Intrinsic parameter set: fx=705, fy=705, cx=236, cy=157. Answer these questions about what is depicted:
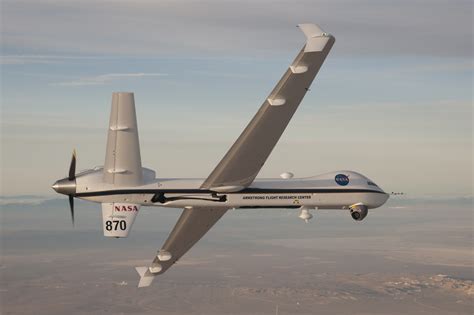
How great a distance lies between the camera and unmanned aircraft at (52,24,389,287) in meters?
43.7

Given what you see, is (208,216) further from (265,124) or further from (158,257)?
(265,124)

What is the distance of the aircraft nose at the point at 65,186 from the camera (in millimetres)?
48406

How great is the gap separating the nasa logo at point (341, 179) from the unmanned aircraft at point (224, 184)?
7 cm

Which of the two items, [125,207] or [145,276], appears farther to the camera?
[145,276]

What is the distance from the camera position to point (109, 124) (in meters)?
45.9

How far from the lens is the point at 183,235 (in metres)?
53.0

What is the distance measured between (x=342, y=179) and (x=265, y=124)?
10566 millimetres

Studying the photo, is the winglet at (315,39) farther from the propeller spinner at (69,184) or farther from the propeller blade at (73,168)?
the propeller spinner at (69,184)

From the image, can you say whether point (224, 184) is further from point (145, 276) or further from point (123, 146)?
point (145, 276)

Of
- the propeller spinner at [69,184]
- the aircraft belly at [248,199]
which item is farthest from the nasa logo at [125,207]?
the propeller spinner at [69,184]

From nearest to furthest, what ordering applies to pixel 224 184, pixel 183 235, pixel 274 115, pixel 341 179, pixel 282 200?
pixel 274 115 < pixel 224 184 < pixel 282 200 < pixel 341 179 < pixel 183 235

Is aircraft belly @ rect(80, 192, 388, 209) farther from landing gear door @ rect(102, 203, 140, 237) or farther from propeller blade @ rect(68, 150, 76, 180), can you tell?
propeller blade @ rect(68, 150, 76, 180)

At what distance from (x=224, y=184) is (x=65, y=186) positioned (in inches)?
430

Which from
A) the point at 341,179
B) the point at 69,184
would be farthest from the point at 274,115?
the point at 69,184
